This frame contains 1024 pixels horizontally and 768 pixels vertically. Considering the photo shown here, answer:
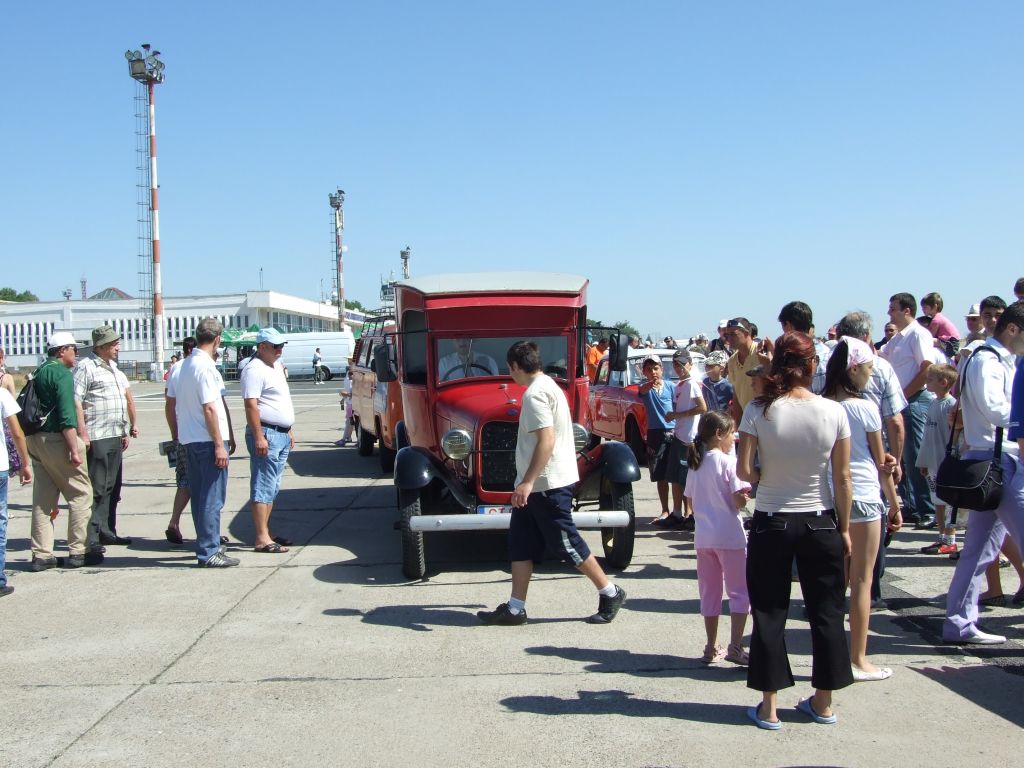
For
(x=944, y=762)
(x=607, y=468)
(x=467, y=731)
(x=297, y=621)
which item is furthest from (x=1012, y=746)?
(x=297, y=621)

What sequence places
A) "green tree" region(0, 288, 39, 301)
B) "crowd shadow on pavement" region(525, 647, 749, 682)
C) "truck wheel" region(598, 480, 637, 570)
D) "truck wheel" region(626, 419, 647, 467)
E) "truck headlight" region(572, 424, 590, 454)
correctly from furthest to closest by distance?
"green tree" region(0, 288, 39, 301)
"truck wheel" region(626, 419, 647, 467)
"truck headlight" region(572, 424, 590, 454)
"truck wheel" region(598, 480, 637, 570)
"crowd shadow on pavement" region(525, 647, 749, 682)

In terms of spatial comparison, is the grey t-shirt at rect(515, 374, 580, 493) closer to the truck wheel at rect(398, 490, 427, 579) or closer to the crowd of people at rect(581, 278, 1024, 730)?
the crowd of people at rect(581, 278, 1024, 730)

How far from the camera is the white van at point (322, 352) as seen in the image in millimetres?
52094

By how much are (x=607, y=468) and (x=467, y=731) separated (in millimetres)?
3239

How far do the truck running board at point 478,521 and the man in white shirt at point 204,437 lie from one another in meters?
1.86

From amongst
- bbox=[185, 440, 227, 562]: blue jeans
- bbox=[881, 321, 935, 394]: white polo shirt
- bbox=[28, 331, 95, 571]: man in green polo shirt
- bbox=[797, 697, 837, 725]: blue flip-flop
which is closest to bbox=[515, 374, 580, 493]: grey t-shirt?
bbox=[797, 697, 837, 725]: blue flip-flop

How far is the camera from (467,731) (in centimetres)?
436

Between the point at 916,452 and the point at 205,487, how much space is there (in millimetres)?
6214

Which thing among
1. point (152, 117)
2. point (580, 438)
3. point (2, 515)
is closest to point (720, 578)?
point (580, 438)

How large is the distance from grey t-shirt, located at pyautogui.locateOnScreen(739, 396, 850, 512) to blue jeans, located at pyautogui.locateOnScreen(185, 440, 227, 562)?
15.9 ft

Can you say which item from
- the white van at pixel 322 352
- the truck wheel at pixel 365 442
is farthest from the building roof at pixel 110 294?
the truck wheel at pixel 365 442

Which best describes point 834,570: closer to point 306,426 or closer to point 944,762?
point 944,762

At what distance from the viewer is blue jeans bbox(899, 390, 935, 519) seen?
866 centimetres

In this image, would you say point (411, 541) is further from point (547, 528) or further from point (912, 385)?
point (912, 385)
